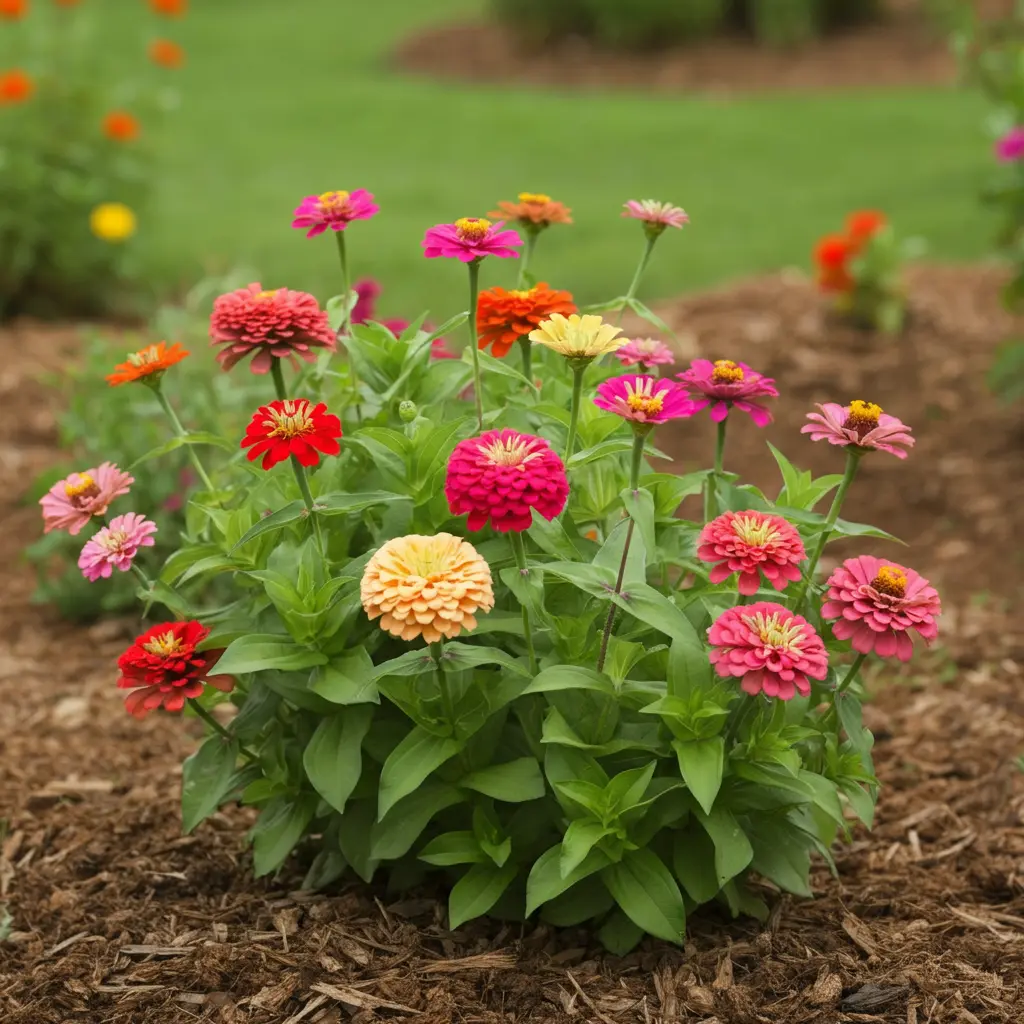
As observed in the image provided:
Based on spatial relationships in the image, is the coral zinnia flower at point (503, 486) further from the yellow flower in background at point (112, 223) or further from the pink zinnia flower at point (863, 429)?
the yellow flower in background at point (112, 223)

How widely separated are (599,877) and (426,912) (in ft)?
1.02

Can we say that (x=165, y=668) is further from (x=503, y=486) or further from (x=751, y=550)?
(x=751, y=550)

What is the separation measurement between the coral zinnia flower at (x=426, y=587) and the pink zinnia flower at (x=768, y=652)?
31 cm

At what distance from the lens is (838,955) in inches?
83.4

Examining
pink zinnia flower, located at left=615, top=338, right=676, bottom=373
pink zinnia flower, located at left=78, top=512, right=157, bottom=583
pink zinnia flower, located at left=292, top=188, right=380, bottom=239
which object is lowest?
pink zinnia flower, located at left=78, top=512, right=157, bottom=583

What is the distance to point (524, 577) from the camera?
187 cm

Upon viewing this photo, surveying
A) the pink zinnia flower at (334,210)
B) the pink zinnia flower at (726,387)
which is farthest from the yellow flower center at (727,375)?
the pink zinnia flower at (334,210)

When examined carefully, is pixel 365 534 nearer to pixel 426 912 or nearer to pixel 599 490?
pixel 599 490

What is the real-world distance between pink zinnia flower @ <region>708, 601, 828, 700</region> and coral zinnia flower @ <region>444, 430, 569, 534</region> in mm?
285

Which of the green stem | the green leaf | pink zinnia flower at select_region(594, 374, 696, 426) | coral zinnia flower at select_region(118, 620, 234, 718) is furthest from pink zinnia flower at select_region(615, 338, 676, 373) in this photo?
coral zinnia flower at select_region(118, 620, 234, 718)

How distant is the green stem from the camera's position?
6.09ft

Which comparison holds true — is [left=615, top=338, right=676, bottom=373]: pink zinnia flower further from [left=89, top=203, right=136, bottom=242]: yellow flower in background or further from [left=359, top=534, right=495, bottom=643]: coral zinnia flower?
[left=89, top=203, right=136, bottom=242]: yellow flower in background

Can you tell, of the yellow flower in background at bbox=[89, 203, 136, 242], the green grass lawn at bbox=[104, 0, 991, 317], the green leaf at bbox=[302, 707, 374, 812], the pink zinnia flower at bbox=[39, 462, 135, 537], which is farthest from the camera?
the green grass lawn at bbox=[104, 0, 991, 317]

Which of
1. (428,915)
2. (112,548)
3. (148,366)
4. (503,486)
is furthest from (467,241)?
(428,915)
